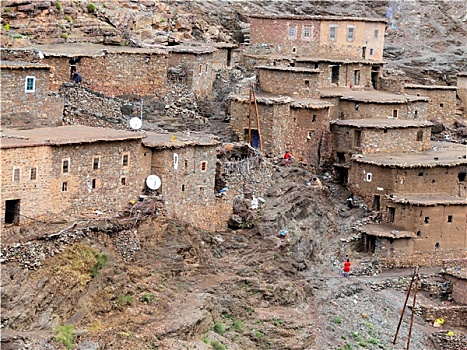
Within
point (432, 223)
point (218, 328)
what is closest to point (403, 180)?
point (432, 223)

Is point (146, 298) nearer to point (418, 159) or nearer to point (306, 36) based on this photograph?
point (418, 159)

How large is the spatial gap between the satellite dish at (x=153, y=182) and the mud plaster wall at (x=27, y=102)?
5.01 m

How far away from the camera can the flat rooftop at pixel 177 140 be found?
53.1m

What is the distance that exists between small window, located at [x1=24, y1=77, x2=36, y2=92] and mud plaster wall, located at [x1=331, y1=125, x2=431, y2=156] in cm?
1821

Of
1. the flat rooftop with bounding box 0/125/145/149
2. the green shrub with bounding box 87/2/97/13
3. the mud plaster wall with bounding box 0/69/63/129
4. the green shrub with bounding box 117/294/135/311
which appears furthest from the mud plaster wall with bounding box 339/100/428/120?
the green shrub with bounding box 117/294/135/311

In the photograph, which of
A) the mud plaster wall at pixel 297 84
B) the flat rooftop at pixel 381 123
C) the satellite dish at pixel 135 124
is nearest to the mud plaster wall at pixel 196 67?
the mud plaster wall at pixel 297 84

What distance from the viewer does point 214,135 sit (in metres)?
60.8

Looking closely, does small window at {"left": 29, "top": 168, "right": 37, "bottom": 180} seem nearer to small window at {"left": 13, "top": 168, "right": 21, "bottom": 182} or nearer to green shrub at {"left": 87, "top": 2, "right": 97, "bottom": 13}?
small window at {"left": 13, "top": 168, "right": 21, "bottom": 182}

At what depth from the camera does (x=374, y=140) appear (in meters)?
65.9

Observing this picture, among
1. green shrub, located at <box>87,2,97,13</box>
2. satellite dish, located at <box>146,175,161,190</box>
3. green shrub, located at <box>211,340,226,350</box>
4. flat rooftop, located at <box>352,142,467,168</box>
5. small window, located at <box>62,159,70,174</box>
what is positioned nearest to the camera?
green shrub, located at <box>211,340,226,350</box>

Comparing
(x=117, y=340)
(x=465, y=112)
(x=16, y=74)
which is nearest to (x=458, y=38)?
(x=465, y=112)

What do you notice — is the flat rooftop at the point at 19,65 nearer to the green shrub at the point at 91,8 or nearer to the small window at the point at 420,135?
the green shrub at the point at 91,8

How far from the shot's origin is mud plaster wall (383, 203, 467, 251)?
6338cm

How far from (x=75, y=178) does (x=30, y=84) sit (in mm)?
5929
